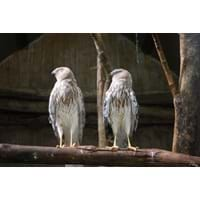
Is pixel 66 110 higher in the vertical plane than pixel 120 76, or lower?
lower

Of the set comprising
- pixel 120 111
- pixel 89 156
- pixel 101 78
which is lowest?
pixel 89 156

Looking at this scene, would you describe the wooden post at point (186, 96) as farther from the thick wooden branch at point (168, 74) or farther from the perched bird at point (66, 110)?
the perched bird at point (66, 110)

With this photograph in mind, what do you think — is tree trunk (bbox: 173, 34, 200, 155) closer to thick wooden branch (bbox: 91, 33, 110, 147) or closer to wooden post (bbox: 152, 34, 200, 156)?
wooden post (bbox: 152, 34, 200, 156)

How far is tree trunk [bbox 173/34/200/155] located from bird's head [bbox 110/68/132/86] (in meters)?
0.24

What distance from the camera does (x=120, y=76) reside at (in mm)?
2367

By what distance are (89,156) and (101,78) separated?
0.37 metres

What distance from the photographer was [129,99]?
2.36m

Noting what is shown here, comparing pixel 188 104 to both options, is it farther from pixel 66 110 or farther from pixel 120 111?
pixel 66 110

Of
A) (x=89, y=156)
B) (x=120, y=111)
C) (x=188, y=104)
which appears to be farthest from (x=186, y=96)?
(x=89, y=156)

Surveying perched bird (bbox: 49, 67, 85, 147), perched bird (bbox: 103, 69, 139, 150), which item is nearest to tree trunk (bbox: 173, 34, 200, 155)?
perched bird (bbox: 103, 69, 139, 150)

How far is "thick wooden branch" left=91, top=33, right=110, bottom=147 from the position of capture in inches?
92.4
